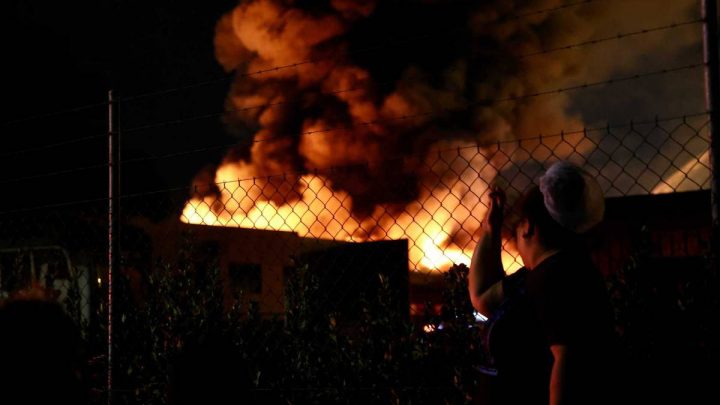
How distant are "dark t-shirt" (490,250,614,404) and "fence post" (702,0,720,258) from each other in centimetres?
104

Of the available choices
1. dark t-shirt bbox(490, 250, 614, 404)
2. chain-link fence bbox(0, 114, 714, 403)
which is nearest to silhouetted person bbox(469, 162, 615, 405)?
dark t-shirt bbox(490, 250, 614, 404)

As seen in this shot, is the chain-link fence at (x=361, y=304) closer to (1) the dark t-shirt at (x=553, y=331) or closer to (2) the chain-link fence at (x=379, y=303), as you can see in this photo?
(2) the chain-link fence at (x=379, y=303)

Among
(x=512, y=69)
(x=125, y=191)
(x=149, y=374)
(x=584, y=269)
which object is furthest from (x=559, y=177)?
(x=125, y=191)

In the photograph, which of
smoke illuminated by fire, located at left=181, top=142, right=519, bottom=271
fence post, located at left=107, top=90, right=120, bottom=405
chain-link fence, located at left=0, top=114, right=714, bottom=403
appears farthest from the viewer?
fence post, located at left=107, top=90, right=120, bottom=405

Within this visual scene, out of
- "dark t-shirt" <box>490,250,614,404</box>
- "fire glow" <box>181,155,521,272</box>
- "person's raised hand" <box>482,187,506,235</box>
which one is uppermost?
"fire glow" <box>181,155,521,272</box>

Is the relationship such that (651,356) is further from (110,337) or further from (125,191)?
(125,191)

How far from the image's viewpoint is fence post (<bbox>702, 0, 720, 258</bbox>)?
3516mm

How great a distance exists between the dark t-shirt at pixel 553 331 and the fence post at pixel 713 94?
3.42ft

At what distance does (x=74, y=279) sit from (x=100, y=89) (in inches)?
874

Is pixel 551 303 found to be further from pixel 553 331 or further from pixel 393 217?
pixel 393 217

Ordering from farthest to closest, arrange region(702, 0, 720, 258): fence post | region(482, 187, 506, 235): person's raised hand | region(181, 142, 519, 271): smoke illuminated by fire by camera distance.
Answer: region(181, 142, 519, 271): smoke illuminated by fire, region(702, 0, 720, 258): fence post, region(482, 187, 506, 235): person's raised hand

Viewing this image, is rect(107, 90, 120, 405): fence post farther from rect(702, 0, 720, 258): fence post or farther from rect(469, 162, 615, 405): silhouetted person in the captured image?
rect(702, 0, 720, 258): fence post

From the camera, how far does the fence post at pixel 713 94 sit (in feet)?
11.5

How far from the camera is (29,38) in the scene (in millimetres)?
25547
